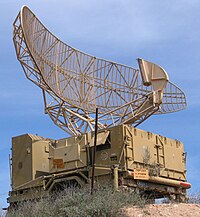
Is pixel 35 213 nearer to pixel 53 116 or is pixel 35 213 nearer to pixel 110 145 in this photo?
pixel 110 145

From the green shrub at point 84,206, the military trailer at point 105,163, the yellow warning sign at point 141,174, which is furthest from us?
the military trailer at point 105,163

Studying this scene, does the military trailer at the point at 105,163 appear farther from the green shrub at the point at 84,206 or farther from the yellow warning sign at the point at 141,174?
the green shrub at the point at 84,206

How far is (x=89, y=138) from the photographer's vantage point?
2288 centimetres

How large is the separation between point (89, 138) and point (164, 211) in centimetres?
783

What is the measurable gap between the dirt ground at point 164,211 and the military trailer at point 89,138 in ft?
8.05

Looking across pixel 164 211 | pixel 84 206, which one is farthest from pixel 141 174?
pixel 84 206

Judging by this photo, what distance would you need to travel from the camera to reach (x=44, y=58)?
27.6 meters

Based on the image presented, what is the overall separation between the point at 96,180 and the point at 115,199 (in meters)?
5.74

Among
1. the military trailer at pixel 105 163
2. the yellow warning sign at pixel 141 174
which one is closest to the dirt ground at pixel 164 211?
the military trailer at pixel 105 163

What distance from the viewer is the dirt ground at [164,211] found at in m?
15.4

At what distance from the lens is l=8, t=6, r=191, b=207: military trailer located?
22.1 meters

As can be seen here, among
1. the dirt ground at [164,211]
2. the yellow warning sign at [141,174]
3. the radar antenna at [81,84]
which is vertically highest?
the radar antenna at [81,84]

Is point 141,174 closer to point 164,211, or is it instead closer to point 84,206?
point 164,211

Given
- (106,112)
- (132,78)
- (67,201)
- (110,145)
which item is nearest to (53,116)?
(106,112)
